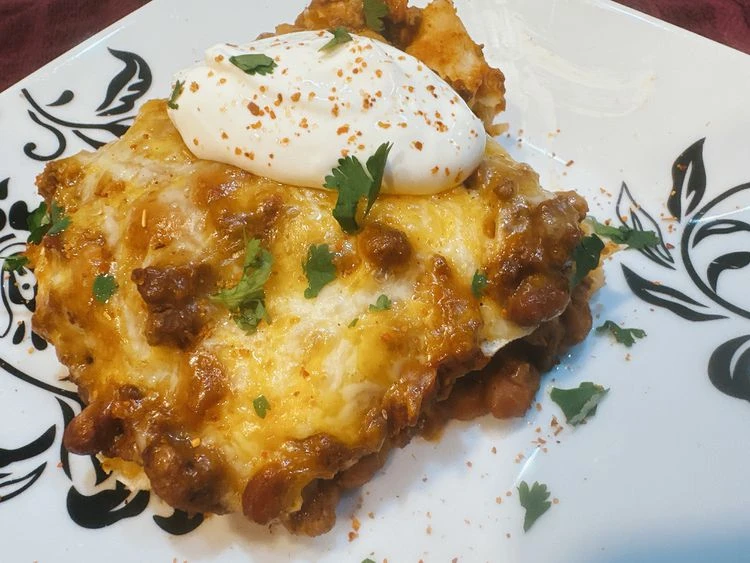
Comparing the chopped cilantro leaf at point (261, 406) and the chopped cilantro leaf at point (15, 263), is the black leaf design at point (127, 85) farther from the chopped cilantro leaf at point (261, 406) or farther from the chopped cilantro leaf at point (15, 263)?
the chopped cilantro leaf at point (261, 406)

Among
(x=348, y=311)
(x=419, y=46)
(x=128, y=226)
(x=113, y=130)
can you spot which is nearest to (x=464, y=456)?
(x=348, y=311)

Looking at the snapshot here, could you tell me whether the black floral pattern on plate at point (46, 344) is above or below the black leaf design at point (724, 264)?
below

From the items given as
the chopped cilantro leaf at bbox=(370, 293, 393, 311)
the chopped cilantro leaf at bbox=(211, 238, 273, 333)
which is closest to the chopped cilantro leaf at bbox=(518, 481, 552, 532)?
the chopped cilantro leaf at bbox=(370, 293, 393, 311)

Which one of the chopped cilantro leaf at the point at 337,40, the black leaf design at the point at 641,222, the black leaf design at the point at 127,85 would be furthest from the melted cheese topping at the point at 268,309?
the black leaf design at the point at 127,85

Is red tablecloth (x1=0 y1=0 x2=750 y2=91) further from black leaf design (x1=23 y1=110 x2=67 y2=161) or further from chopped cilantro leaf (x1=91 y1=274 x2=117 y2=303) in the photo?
chopped cilantro leaf (x1=91 y1=274 x2=117 y2=303)

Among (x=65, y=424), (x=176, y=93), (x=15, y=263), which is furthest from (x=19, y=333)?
(x=176, y=93)

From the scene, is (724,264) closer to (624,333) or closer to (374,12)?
(624,333)
